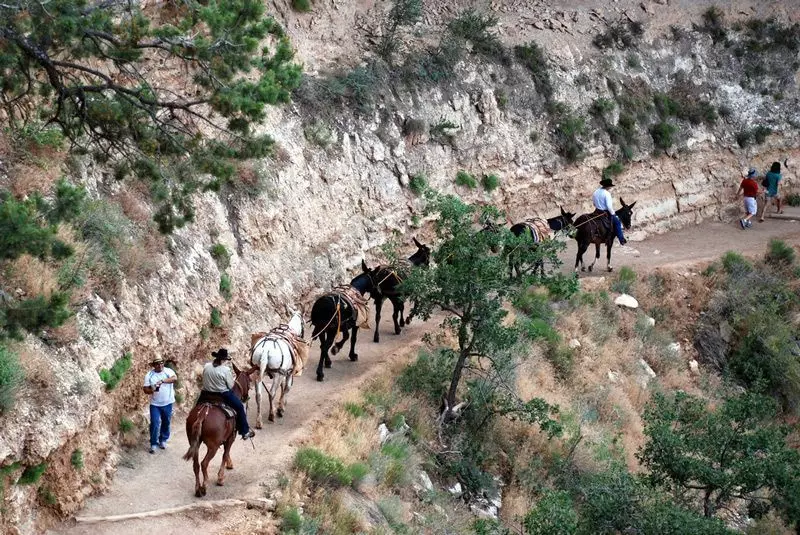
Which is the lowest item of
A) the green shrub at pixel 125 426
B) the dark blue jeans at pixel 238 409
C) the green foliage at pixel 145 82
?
the green shrub at pixel 125 426

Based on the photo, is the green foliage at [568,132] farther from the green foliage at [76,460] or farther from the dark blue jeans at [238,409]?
the green foliage at [76,460]

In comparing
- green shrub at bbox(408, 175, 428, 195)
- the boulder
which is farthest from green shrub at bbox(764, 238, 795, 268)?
green shrub at bbox(408, 175, 428, 195)

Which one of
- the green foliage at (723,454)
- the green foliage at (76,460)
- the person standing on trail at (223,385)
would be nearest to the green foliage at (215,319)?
the person standing on trail at (223,385)

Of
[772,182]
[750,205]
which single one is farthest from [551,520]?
[772,182]

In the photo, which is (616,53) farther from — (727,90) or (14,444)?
(14,444)

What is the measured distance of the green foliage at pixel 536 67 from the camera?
29594 mm

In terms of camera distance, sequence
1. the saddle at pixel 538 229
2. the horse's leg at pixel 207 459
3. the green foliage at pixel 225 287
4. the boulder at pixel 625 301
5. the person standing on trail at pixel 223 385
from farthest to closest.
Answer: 1. the boulder at pixel 625 301
2. the saddle at pixel 538 229
3. the green foliage at pixel 225 287
4. the person standing on trail at pixel 223 385
5. the horse's leg at pixel 207 459

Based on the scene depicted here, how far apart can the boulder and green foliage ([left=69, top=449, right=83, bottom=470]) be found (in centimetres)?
1566

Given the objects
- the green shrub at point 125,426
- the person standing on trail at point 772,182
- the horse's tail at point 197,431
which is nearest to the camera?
the horse's tail at point 197,431

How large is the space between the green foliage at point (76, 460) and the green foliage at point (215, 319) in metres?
4.85

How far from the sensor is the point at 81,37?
448 inches

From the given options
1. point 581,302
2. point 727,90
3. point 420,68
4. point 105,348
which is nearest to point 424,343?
point 581,302

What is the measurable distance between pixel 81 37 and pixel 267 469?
640 cm

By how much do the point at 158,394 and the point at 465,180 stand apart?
47.9 feet
